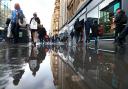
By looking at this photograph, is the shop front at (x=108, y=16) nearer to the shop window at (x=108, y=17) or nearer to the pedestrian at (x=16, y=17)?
the shop window at (x=108, y=17)

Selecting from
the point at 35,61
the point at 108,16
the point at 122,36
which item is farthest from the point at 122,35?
the point at 108,16

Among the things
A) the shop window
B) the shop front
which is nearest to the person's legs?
the shop front

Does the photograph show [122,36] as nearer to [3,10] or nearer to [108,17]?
[108,17]

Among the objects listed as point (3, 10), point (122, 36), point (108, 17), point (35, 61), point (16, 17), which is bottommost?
point (35, 61)

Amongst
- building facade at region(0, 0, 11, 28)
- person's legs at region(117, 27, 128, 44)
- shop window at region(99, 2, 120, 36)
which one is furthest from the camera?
building facade at region(0, 0, 11, 28)

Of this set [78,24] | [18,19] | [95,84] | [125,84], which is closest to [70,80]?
[95,84]

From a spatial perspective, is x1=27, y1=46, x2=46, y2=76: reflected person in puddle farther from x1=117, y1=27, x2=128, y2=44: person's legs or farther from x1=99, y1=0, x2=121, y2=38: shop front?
x1=99, y1=0, x2=121, y2=38: shop front

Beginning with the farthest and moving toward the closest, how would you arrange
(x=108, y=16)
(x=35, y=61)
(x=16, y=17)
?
(x=108, y=16), (x=16, y=17), (x=35, y=61)

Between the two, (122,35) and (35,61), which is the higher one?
(122,35)

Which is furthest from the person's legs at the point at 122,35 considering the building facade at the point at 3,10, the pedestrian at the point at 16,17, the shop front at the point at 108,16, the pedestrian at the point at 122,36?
the building facade at the point at 3,10

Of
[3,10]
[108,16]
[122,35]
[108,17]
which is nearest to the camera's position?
[122,35]

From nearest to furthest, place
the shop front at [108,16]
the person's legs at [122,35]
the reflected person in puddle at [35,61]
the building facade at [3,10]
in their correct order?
1. the reflected person in puddle at [35,61]
2. the person's legs at [122,35]
3. the shop front at [108,16]
4. the building facade at [3,10]

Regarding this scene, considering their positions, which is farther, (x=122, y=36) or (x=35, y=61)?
(x=122, y=36)

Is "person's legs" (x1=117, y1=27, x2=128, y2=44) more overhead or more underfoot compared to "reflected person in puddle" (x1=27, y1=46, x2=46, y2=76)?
more overhead
